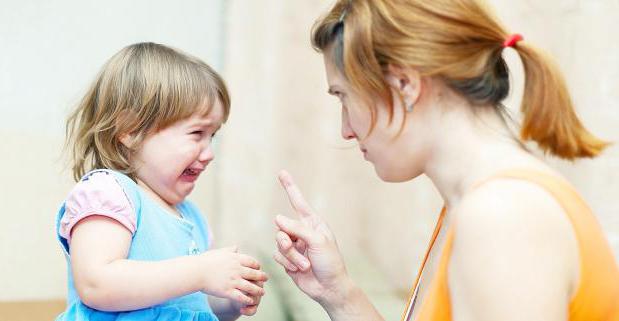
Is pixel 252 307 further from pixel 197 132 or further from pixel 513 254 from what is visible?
pixel 513 254

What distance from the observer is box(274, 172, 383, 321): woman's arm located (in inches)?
52.1

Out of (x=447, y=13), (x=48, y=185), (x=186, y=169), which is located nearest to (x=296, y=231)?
(x=186, y=169)

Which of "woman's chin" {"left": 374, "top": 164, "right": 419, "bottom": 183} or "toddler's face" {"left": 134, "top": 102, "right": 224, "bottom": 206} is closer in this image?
"woman's chin" {"left": 374, "top": 164, "right": 419, "bottom": 183}

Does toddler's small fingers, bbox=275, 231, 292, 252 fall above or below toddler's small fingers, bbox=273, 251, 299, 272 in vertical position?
above

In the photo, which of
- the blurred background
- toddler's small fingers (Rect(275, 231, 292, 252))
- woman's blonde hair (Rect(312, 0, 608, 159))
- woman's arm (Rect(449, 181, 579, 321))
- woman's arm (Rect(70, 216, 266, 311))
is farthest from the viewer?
the blurred background

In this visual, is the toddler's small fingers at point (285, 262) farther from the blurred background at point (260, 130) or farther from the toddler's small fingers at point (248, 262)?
the blurred background at point (260, 130)

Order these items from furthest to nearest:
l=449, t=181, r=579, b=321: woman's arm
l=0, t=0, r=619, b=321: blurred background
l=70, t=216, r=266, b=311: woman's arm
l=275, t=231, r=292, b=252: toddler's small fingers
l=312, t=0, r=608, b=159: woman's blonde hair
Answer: l=0, t=0, r=619, b=321: blurred background < l=275, t=231, r=292, b=252: toddler's small fingers < l=70, t=216, r=266, b=311: woman's arm < l=312, t=0, r=608, b=159: woman's blonde hair < l=449, t=181, r=579, b=321: woman's arm

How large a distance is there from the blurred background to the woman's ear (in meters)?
0.86

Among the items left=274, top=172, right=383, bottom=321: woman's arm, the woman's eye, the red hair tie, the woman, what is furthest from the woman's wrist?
the red hair tie

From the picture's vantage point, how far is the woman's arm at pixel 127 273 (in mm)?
1159

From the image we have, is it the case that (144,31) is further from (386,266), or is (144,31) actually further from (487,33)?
(487,33)

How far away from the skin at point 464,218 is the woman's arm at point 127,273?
130 millimetres

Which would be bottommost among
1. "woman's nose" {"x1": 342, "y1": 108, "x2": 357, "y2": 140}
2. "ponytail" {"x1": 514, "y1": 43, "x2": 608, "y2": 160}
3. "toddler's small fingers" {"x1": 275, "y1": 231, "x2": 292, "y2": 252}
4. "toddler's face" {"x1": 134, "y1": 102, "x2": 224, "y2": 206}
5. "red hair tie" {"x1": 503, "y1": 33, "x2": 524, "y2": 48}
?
"toddler's small fingers" {"x1": 275, "y1": 231, "x2": 292, "y2": 252}

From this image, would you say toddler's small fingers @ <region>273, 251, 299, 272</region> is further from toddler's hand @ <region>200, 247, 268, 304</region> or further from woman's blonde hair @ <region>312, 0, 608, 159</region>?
woman's blonde hair @ <region>312, 0, 608, 159</region>
